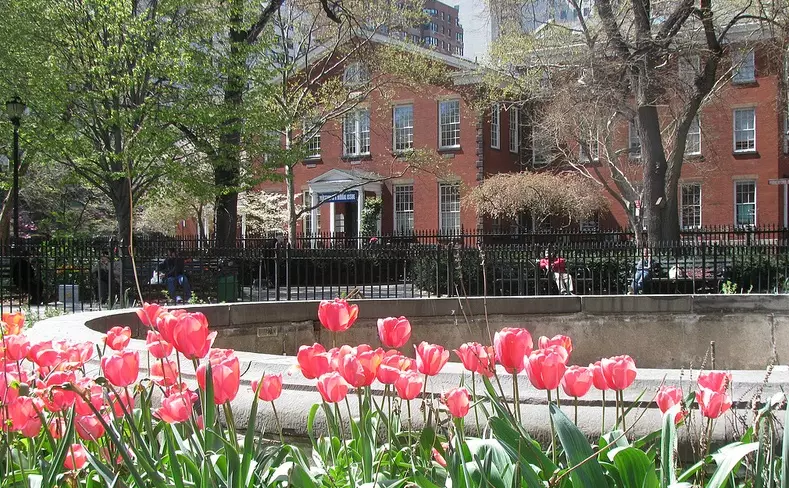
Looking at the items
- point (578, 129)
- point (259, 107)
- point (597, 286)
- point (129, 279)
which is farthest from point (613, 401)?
point (578, 129)

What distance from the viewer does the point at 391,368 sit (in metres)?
1.95

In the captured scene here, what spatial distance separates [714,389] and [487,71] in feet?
91.8

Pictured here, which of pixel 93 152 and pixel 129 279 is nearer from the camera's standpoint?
pixel 129 279

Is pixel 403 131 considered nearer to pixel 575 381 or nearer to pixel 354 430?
pixel 354 430

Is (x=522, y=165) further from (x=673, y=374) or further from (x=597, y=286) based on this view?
(x=673, y=374)

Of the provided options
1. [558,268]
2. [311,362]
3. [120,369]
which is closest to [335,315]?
[311,362]

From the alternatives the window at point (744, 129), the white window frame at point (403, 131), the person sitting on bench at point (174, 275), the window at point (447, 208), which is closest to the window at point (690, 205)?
the window at point (744, 129)

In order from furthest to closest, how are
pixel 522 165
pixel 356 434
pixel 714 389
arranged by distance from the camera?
pixel 522 165 < pixel 356 434 < pixel 714 389

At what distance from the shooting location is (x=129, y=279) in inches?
596

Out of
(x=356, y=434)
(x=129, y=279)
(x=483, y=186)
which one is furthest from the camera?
(x=483, y=186)

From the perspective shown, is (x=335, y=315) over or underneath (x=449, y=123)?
underneath

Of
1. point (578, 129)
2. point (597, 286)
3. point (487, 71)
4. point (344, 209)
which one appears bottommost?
point (597, 286)

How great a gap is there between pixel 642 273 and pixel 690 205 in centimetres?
2503

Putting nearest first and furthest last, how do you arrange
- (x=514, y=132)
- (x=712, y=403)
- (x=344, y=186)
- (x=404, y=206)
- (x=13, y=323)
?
(x=712, y=403)
(x=13, y=323)
(x=344, y=186)
(x=404, y=206)
(x=514, y=132)
